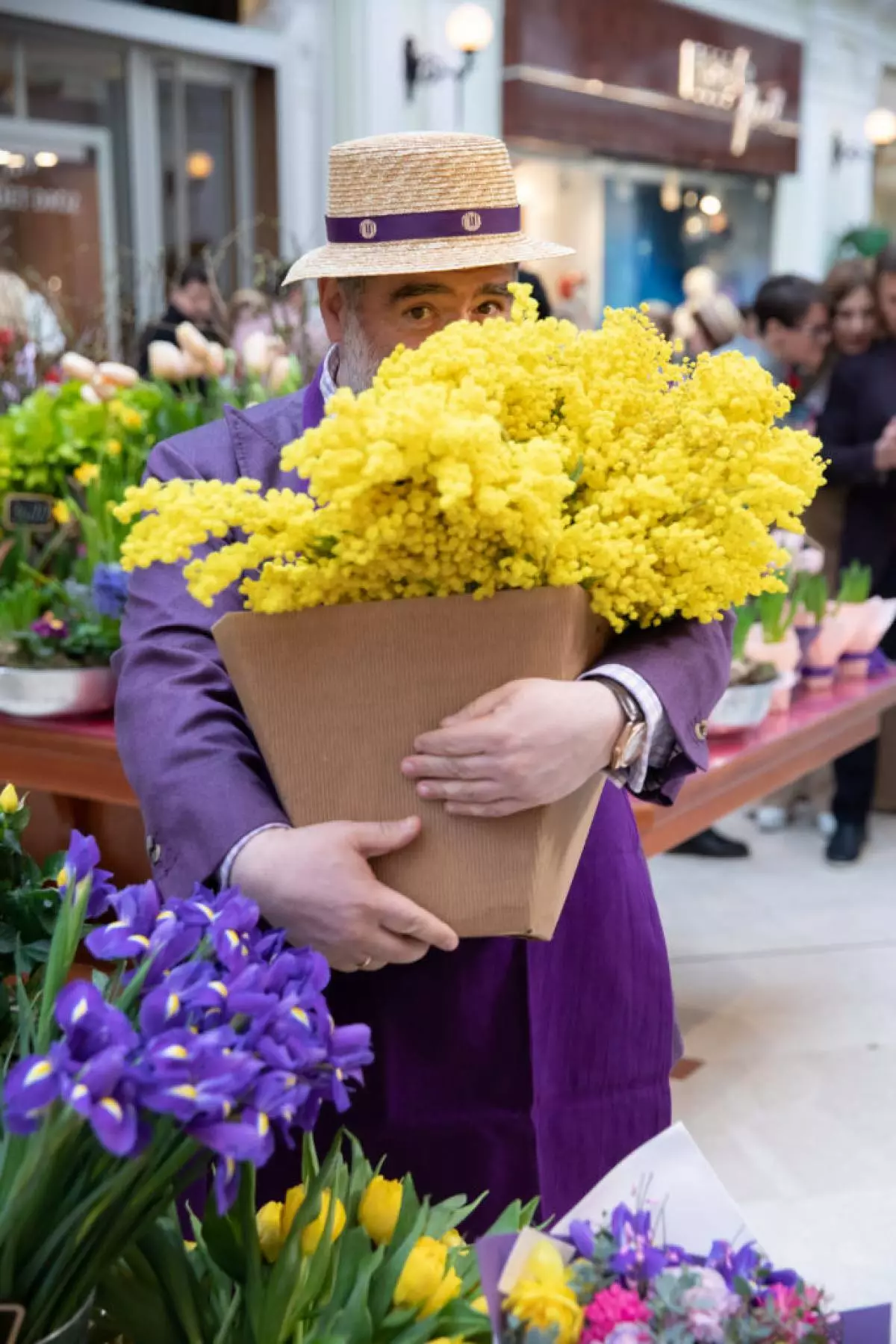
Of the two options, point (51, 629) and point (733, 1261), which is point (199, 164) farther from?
point (733, 1261)

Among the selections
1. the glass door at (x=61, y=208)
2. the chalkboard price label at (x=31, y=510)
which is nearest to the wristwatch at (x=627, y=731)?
the chalkboard price label at (x=31, y=510)

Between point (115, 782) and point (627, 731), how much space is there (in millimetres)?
1493

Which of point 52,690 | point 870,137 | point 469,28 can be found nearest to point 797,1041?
point 52,690

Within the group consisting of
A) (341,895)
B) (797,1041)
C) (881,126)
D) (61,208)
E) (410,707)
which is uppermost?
(881,126)

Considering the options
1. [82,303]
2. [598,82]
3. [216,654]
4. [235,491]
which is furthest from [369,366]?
[598,82]

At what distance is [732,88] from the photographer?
10.4 meters

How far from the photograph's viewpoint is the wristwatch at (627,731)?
936 mm

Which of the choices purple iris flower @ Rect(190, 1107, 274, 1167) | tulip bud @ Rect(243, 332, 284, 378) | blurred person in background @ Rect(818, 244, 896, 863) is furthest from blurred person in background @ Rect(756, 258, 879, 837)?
purple iris flower @ Rect(190, 1107, 274, 1167)

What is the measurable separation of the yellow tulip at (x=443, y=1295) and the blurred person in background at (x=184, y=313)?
11.9 ft

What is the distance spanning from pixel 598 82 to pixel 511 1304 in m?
9.48

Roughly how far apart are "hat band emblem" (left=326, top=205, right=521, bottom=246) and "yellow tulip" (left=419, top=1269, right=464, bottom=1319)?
710mm

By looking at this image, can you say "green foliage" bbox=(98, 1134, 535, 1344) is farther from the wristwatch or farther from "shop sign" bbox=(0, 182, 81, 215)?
"shop sign" bbox=(0, 182, 81, 215)

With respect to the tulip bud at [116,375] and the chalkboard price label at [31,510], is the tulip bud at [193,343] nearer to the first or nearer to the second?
the tulip bud at [116,375]

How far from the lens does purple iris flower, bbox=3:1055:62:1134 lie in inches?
22.2
